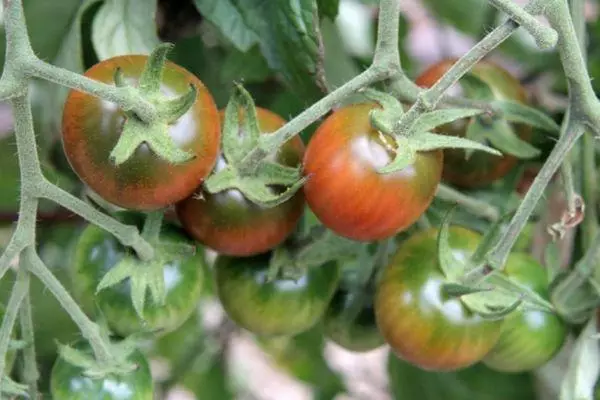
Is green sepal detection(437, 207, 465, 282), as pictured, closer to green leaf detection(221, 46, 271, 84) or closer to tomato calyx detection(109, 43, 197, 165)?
tomato calyx detection(109, 43, 197, 165)

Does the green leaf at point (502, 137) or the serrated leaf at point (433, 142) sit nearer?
the serrated leaf at point (433, 142)

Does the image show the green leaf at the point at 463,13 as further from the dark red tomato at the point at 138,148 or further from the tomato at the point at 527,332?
the dark red tomato at the point at 138,148

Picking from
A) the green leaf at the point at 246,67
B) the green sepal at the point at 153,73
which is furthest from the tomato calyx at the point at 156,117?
the green leaf at the point at 246,67

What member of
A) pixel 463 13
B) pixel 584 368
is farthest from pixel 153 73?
pixel 463 13

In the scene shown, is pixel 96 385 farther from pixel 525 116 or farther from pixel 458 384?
pixel 458 384

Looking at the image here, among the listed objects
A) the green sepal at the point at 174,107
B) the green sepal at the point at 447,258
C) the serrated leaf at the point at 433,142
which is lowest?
the green sepal at the point at 447,258

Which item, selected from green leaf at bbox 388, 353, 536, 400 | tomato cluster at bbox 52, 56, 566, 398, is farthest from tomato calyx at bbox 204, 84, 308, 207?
green leaf at bbox 388, 353, 536, 400
